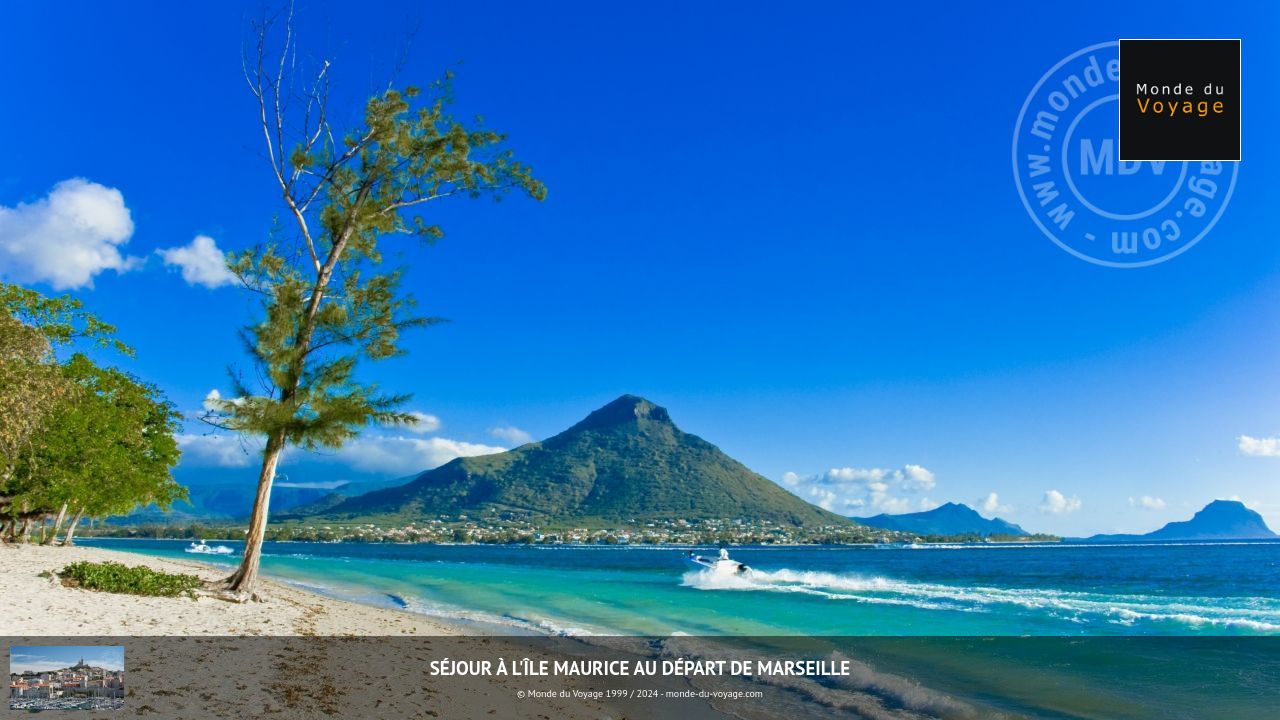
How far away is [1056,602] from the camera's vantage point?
3353 centimetres

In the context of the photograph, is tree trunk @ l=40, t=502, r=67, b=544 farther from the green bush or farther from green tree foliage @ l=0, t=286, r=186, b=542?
the green bush

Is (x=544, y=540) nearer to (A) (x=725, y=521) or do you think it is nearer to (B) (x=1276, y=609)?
(A) (x=725, y=521)

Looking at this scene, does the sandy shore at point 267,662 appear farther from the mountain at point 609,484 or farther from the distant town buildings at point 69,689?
the mountain at point 609,484

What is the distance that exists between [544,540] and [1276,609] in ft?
353

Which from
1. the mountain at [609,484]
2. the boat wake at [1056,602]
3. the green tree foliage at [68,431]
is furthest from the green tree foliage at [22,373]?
the mountain at [609,484]

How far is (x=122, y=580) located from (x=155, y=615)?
10.2ft

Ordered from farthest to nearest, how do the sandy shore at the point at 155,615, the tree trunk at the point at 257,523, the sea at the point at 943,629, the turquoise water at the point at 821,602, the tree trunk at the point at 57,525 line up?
1. the tree trunk at the point at 57,525
2. the turquoise water at the point at 821,602
3. the tree trunk at the point at 257,523
4. the sea at the point at 943,629
5. the sandy shore at the point at 155,615

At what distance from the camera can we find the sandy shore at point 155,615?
11.4 metres

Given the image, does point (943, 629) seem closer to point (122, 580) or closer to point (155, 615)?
point (155, 615)

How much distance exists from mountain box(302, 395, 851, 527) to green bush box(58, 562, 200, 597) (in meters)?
136

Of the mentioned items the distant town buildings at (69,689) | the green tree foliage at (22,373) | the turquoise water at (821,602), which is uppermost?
the green tree foliage at (22,373)

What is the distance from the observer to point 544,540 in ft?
417

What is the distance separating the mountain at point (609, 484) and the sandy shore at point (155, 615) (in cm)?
13343

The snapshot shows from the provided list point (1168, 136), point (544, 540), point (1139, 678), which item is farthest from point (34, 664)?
point (544, 540)
